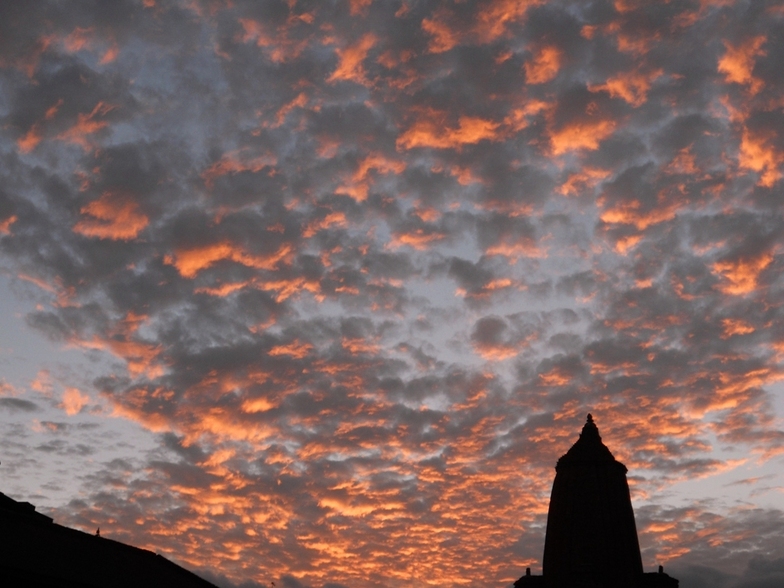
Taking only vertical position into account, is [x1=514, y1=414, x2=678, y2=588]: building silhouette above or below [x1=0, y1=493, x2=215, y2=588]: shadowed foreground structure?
above

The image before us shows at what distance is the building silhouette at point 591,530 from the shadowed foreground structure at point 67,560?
19531 millimetres

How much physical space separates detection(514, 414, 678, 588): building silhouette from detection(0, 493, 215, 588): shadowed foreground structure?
1953 centimetres

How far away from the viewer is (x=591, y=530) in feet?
161

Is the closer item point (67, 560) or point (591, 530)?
point (67, 560)

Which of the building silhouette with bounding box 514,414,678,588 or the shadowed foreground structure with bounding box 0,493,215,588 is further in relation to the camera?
the building silhouette with bounding box 514,414,678,588

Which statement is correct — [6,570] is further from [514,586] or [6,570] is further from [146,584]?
[514,586]

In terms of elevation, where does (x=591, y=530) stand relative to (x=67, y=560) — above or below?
above

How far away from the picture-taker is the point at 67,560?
115ft

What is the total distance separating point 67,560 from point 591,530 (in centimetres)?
2799

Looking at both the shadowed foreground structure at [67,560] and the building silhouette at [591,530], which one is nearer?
the shadowed foreground structure at [67,560]

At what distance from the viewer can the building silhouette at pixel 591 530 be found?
4800cm

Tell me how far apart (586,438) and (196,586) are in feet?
81.2

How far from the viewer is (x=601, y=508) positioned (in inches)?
1965

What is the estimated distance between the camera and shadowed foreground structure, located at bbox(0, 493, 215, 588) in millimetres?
32250
